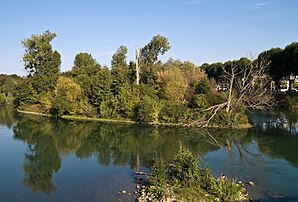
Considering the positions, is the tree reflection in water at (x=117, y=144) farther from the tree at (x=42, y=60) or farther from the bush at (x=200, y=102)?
the tree at (x=42, y=60)

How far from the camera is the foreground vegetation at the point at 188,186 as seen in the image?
12.9 metres

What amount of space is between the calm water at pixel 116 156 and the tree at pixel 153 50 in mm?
24175

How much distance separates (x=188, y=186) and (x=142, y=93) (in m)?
24.9

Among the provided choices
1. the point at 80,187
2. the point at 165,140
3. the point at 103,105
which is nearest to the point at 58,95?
the point at 103,105

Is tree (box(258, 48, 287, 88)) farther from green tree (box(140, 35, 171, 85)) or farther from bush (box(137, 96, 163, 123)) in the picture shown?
bush (box(137, 96, 163, 123))

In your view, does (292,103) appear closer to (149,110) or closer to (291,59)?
(291,59)

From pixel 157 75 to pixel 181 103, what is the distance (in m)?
6.50

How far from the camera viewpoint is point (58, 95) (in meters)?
43.7

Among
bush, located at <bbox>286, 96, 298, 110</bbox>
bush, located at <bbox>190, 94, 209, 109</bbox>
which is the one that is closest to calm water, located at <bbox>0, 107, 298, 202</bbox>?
bush, located at <bbox>190, 94, 209, 109</bbox>

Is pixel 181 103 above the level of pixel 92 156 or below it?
above

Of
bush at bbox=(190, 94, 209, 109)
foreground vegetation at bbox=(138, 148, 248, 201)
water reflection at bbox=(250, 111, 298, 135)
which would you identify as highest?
A: bush at bbox=(190, 94, 209, 109)

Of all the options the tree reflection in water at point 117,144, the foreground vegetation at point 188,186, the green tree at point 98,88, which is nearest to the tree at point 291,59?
the tree reflection in water at point 117,144

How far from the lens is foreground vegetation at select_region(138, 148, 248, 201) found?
42.5 ft

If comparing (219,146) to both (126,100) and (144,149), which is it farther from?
(126,100)
